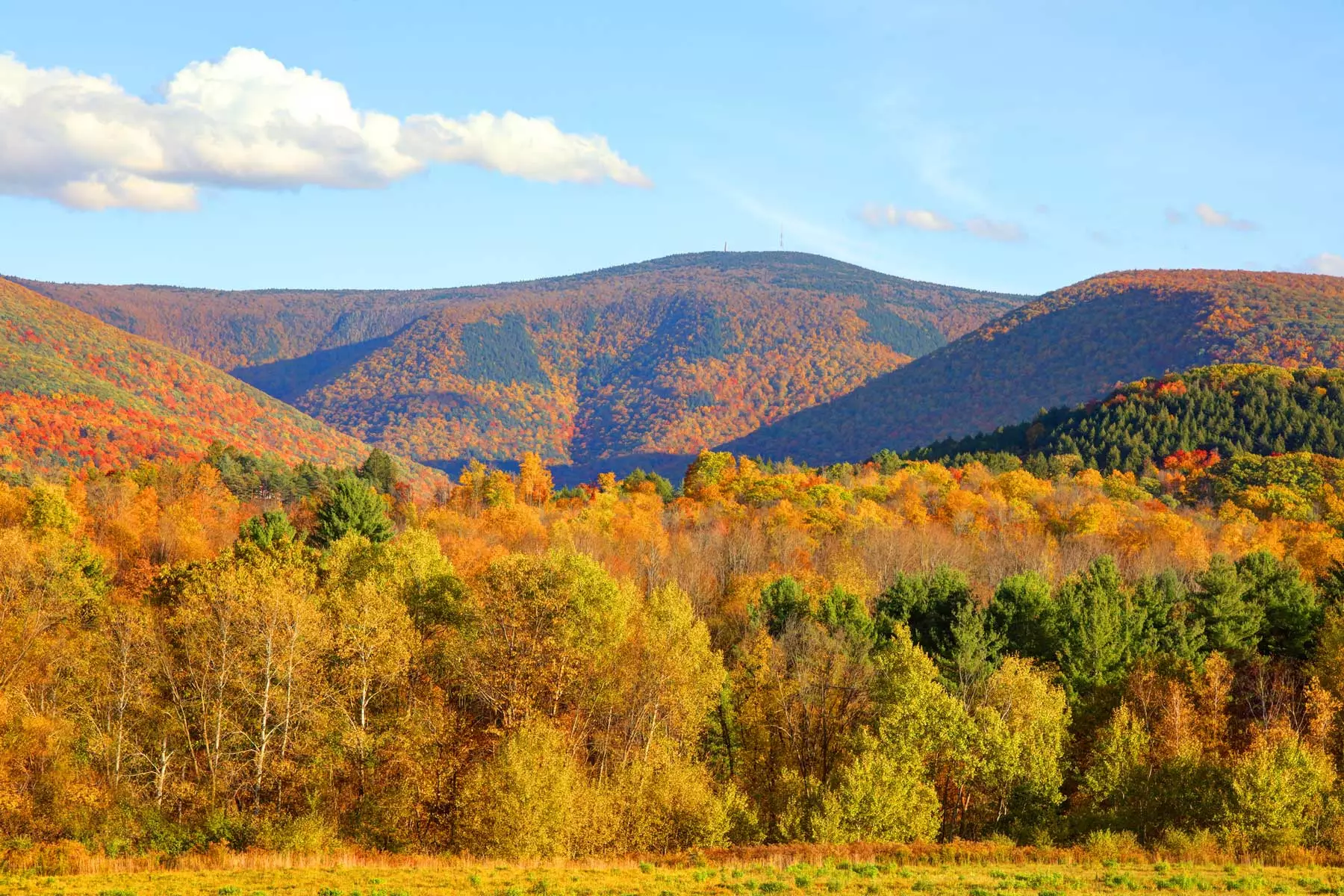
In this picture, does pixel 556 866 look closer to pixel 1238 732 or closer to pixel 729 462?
pixel 1238 732

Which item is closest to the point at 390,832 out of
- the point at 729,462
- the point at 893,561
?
the point at 893,561

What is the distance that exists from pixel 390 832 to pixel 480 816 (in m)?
4.07

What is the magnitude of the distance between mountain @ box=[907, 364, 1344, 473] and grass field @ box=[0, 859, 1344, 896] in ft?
394

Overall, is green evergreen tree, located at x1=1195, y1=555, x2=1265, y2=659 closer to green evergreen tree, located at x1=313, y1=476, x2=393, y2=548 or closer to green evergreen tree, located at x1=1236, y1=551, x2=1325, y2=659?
green evergreen tree, located at x1=1236, y1=551, x2=1325, y2=659

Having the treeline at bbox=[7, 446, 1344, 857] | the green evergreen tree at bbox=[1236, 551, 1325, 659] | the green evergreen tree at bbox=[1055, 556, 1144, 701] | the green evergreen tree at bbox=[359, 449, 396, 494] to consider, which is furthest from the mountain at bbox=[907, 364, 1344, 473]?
the green evergreen tree at bbox=[1055, 556, 1144, 701]

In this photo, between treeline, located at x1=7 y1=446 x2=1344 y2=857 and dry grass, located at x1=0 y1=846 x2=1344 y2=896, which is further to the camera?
treeline, located at x1=7 y1=446 x2=1344 y2=857

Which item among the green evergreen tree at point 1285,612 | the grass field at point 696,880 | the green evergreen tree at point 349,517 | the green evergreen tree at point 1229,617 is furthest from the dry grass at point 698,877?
the green evergreen tree at point 349,517

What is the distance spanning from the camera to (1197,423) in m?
156

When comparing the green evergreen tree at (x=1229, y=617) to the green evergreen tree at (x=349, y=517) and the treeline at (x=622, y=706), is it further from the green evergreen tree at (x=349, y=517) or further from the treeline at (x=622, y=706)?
the green evergreen tree at (x=349, y=517)

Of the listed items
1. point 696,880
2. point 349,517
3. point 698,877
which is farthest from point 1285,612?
point 349,517

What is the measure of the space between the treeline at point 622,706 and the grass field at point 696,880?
5.79 metres

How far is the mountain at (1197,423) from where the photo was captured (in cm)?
14925

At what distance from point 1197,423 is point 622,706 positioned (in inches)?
5135

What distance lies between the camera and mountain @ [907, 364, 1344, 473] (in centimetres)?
14925
